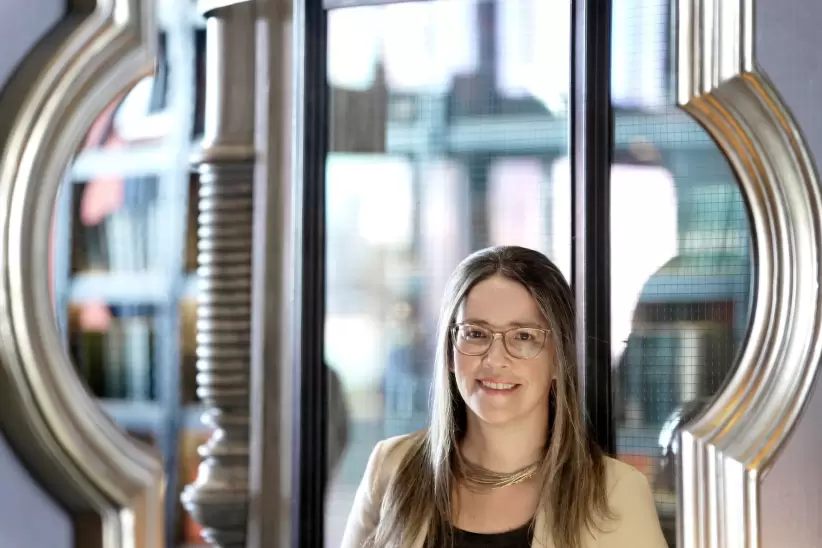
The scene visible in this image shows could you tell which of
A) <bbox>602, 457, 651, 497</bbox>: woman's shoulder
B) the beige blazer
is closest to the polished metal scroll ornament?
the beige blazer

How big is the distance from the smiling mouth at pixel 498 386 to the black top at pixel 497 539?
128mm

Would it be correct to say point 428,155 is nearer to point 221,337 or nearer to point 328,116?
point 328,116

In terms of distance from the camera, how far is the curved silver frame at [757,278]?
80 cm

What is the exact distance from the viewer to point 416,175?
2.76ft

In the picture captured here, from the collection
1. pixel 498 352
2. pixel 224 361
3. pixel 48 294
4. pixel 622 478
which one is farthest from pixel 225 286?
pixel 622 478

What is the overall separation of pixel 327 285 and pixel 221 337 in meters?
0.12

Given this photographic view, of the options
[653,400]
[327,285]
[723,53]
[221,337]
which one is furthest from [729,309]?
[221,337]

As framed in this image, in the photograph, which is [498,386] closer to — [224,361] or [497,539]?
[497,539]

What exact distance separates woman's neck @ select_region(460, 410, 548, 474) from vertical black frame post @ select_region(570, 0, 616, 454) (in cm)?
6

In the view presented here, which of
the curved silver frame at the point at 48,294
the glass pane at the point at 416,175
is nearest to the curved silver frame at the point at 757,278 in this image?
the glass pane at the point at 416,175

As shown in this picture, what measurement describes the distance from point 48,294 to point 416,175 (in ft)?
1.28

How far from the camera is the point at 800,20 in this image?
81 cm

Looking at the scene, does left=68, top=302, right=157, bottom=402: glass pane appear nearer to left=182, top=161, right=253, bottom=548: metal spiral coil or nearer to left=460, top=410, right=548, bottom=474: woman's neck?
left=182, top=161, right=253, bottom=548: metal spiral coil

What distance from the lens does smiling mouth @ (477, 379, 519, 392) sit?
768 mm
